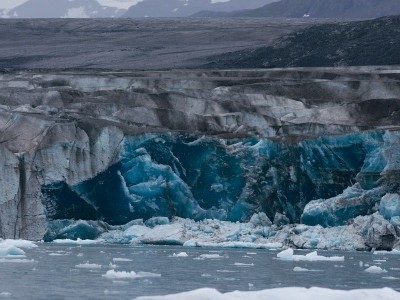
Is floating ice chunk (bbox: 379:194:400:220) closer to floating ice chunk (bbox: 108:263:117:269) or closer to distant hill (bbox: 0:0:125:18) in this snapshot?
→ floating ice chunk (bbox: 108:263:117:269)

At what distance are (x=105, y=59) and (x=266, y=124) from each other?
2799 cm

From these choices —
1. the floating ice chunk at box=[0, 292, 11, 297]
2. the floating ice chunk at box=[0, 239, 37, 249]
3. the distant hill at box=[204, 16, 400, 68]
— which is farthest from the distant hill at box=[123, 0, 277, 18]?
the floating ice chunk at box=[0, 292, 11, 297]

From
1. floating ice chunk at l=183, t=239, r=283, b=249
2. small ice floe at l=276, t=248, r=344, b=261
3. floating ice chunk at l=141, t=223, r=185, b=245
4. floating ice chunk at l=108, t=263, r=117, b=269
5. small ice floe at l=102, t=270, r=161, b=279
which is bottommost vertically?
floating ice chunk at l=183, t=239, r=283, b=249

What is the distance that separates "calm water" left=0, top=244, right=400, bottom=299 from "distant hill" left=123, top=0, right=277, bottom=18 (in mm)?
108156

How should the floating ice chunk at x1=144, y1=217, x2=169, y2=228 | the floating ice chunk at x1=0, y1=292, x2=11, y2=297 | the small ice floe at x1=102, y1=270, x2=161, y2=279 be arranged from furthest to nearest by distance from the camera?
the floating ice chunk at x1=144, y1=217, x2=169, y2=228, the small ice floe at x1=102, y1=270, x2=161, y2=279, the floating ice chunk at x1=0, y1=292, x2=11, y2=297

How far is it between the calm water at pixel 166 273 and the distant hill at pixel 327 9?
7914 cm

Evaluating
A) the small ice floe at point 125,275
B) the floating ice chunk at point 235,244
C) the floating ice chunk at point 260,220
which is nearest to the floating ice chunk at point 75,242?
the floating ice chunk at point 235,244

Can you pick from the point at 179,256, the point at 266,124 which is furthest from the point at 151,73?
the point at 179,256

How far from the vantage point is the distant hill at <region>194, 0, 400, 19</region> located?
340ft

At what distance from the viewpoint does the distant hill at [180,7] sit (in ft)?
439

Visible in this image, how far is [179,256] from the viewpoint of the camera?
24188mm

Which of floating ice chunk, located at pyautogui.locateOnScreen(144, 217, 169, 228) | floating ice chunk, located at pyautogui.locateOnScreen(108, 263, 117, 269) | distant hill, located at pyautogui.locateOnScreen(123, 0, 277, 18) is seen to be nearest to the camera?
floating ice chunk, located at pyautogui.locateOnScreen(108, 263, 117, 269)

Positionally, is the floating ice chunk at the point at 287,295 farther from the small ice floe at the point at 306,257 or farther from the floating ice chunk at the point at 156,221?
the floating ice chunk at the point at 156,221

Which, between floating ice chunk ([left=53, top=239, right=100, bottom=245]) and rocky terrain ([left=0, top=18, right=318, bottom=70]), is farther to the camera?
rocky terrain ([left=0, top=18, right=318, bottom=70])
